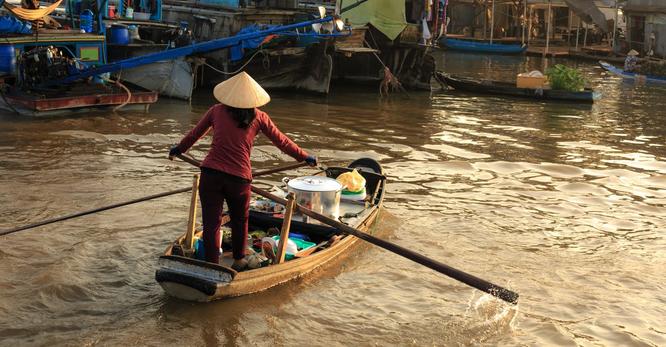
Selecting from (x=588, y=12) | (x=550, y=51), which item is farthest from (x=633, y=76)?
(x=588, y=12)

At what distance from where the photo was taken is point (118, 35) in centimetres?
→ 1758

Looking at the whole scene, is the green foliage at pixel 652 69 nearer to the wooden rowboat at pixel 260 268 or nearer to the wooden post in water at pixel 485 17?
the wooden post in water at pixel 485 17

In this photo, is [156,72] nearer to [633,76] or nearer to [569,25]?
[633,76]

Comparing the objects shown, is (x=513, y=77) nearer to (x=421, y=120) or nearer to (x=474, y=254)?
(x=421, y=120)

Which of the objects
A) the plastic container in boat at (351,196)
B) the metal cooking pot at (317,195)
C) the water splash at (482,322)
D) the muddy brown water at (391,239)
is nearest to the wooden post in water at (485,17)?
the muddy brown water at (391,239)

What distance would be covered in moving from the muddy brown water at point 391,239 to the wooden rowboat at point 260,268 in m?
0.17

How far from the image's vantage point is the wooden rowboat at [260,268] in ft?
20.8

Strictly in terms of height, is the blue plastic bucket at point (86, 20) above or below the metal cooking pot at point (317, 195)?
above

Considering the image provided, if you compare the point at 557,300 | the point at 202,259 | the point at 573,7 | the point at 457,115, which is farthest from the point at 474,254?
the point at 573,7

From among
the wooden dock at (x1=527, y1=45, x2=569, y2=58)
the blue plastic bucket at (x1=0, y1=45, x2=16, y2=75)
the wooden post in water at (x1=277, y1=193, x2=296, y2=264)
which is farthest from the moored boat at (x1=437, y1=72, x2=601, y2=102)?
the wooden post in water at (x1=277, y1=193, x2=296, y2=264)

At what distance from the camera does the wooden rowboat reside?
6348mm

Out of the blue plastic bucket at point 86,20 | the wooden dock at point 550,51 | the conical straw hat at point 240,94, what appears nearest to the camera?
the conical straw hat at point 240,94

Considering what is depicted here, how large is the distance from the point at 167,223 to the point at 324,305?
2.85m

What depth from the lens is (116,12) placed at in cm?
1934
